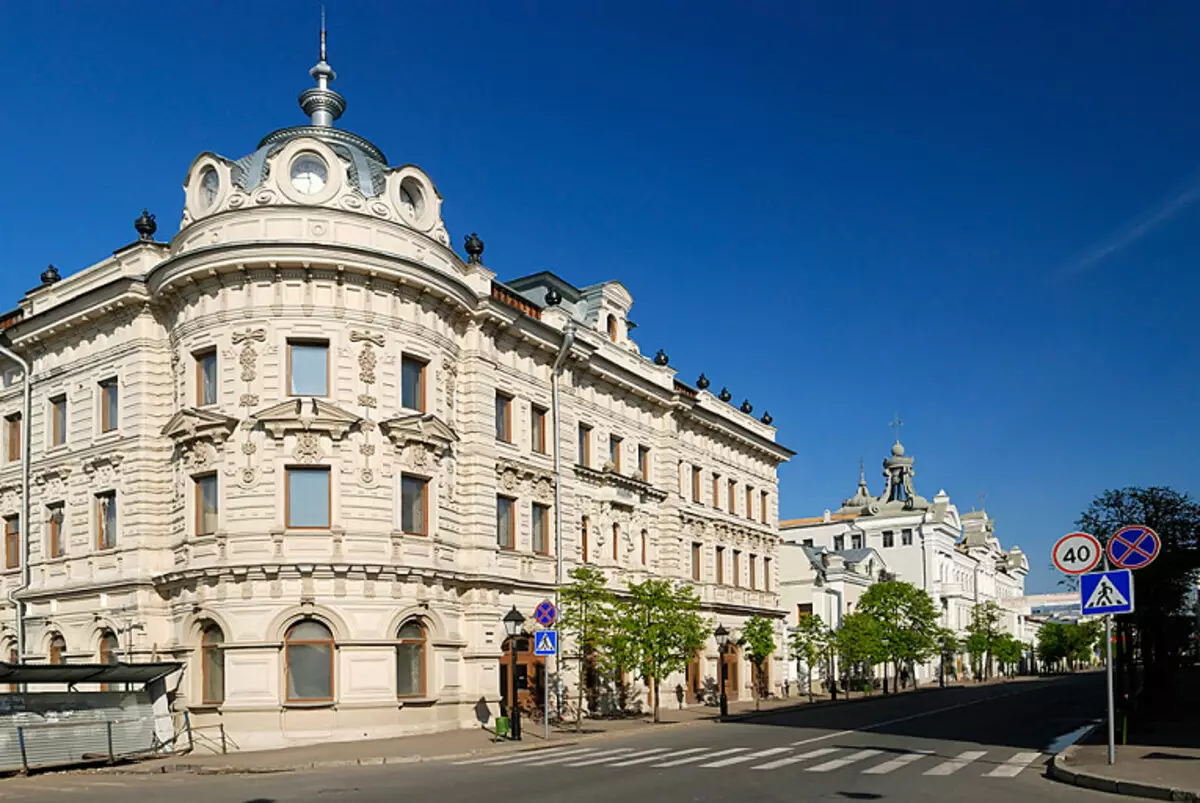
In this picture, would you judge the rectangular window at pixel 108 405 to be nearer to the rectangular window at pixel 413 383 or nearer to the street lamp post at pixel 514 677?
the rectangular window at pixel 413 383

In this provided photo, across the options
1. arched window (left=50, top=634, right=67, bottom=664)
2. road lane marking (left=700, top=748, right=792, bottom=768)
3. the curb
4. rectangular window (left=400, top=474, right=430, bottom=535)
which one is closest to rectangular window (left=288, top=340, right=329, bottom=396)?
rectangular window (left=400, top=474, right=430, bottom=535)

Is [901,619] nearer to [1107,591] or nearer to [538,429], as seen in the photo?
[538,429]

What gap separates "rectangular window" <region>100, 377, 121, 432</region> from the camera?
110 feet

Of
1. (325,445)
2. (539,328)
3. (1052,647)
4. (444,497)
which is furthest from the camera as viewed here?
(1052,647)

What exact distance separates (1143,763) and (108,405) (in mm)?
27985

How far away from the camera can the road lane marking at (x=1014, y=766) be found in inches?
780

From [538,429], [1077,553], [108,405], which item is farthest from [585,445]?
[1077,553]

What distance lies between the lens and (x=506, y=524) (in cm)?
3619

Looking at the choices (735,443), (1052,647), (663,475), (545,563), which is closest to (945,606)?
(1052,647)

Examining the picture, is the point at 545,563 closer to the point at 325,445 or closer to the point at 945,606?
the point at 325,445

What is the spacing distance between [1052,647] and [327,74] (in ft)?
393

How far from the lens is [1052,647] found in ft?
438

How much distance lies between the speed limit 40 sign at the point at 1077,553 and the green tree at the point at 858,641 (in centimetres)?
4005

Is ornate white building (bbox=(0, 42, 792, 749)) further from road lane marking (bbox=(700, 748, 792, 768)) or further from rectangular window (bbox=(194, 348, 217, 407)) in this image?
road lane marking (bbox=(700, 748, 792, 768))
